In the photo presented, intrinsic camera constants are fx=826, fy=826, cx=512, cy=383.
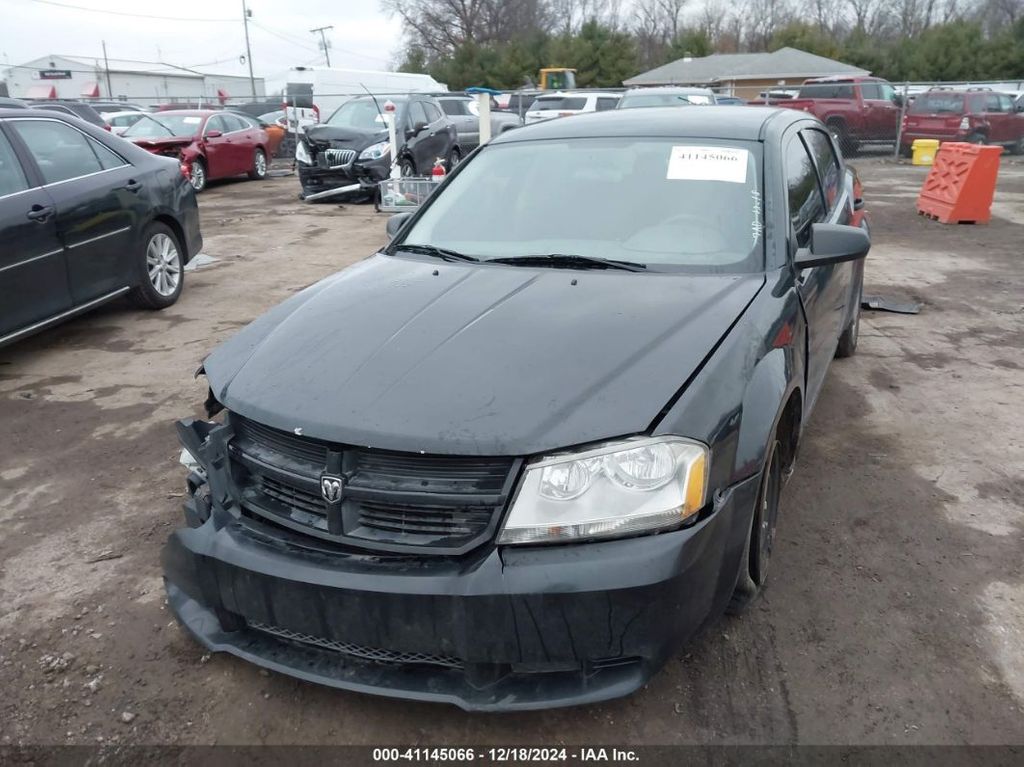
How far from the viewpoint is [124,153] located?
6.54m

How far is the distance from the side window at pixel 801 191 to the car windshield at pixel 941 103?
64.6ft

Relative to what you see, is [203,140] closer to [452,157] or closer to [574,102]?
[452,157]

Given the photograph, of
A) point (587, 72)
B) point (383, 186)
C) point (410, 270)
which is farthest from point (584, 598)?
point (587, 72)

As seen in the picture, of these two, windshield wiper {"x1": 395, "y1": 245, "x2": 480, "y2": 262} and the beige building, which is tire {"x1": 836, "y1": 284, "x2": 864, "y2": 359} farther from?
the beige building

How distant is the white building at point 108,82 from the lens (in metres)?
44.1

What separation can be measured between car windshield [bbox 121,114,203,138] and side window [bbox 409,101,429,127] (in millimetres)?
4628

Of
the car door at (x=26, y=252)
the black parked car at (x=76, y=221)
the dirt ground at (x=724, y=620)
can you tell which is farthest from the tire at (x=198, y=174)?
the car door at (x=26, y=252)

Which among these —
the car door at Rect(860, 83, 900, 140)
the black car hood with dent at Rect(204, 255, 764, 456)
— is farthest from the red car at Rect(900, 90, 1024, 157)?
the black car hood with dent at Rect(204, 255, 764, 456)

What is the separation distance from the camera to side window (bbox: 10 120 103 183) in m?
5.70

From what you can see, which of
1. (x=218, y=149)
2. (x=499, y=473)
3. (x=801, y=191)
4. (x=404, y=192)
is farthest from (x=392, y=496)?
(x=218, y=149)

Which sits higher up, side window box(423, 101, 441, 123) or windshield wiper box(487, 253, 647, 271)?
side window box(423, 101, 441, 123)

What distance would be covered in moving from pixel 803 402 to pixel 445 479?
182 cm

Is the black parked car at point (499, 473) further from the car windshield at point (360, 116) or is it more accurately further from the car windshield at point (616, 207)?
the car windshield at point (360, 116)

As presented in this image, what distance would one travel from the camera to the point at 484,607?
6.70 ft
